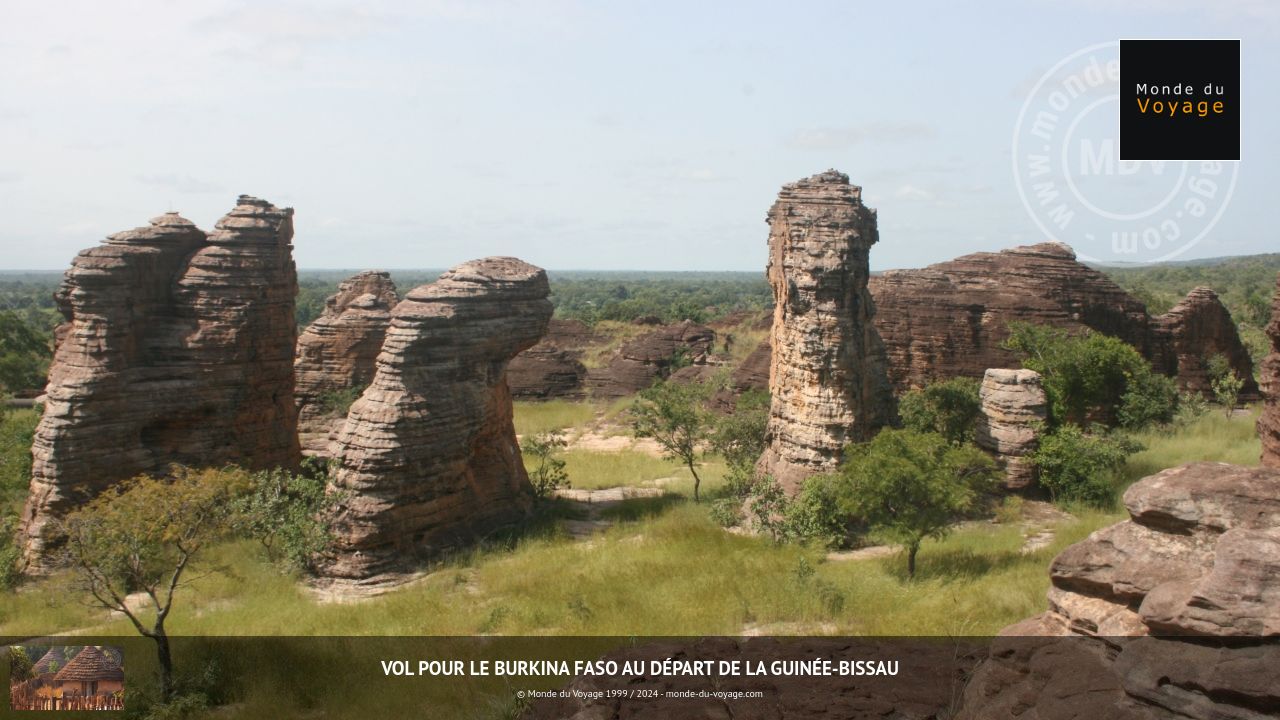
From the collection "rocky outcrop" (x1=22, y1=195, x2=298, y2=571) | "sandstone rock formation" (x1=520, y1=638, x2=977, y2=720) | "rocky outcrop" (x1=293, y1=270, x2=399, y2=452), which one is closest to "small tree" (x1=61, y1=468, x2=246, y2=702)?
"rocky outcrop" (x1=22, y1=195, x2=298, y2=571)

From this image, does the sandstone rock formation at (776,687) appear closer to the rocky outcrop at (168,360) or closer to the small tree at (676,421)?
the small tree at (676,421)

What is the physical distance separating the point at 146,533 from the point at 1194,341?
32938mm

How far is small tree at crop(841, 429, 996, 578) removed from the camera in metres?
12.0

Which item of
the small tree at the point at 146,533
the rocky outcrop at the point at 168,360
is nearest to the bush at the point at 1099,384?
Result: the small tree at the point at 146,533

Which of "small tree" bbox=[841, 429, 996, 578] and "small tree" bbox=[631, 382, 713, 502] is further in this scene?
"small tree" bbox=[631, 382, 713, 502]

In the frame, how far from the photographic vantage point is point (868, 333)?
16172 millimetres

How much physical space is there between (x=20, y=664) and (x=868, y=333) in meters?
15.2

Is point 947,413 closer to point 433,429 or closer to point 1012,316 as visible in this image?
point 1012,316

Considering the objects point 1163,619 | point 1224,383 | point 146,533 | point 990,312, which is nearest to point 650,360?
point 990,312

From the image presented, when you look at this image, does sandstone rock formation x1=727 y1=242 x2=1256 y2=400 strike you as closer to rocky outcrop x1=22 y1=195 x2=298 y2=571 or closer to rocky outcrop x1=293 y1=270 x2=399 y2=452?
rocky outcrop x1=293 y1=270 x2=399 y2=452

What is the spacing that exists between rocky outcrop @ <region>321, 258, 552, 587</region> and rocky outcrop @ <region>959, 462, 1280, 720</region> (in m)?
10.5

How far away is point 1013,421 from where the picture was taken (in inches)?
656

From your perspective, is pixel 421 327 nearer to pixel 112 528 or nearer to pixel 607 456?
pixel 112 528

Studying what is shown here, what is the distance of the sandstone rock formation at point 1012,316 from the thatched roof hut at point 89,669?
2413 centimetres
